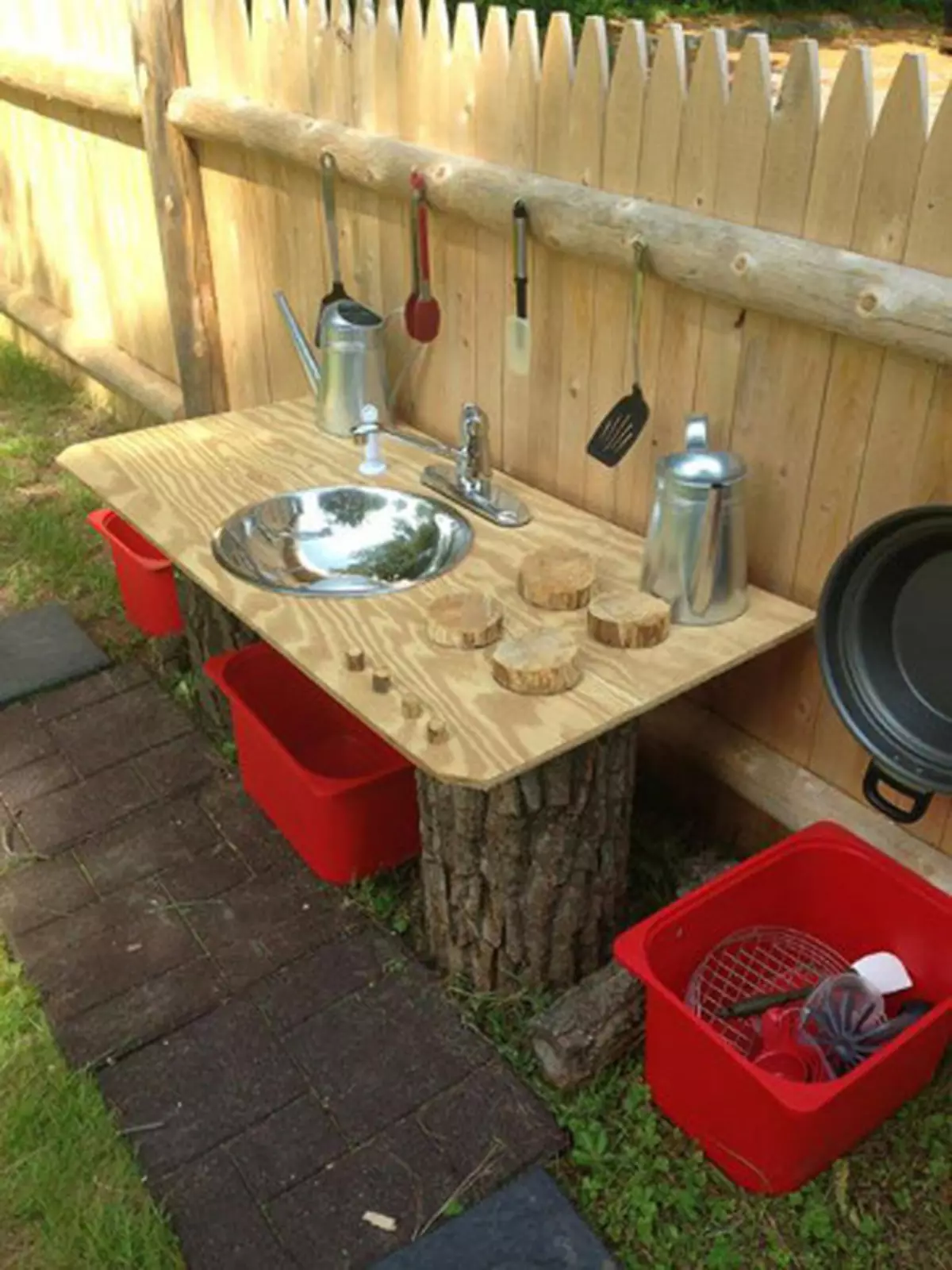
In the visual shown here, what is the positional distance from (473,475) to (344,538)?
0.33m

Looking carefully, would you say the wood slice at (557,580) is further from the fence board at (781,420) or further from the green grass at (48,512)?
the green grass at (48,512)

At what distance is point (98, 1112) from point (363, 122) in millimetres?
2271

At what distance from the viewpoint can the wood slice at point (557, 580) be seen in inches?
87.4

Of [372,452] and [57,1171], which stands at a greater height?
[372,452]

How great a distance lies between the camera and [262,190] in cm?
340

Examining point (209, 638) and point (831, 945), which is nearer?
point (831, 945)

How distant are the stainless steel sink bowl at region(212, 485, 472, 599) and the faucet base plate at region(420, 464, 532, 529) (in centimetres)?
4

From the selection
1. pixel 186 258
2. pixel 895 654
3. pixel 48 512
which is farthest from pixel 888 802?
pixel 48 512

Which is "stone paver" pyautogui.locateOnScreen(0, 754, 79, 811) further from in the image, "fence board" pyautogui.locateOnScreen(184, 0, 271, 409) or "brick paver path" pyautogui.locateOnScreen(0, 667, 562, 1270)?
"fence board" pyautogui.locateOnScreen(184, 0, 271, 409)

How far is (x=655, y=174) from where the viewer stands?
224cm

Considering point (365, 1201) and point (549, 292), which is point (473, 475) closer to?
point (549, 292)

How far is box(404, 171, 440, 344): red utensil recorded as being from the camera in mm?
2703

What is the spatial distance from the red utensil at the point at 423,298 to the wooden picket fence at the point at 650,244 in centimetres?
4

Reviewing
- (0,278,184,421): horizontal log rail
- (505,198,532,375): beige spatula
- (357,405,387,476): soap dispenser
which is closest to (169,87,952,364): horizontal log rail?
(505,198,532,375): beige spatula
